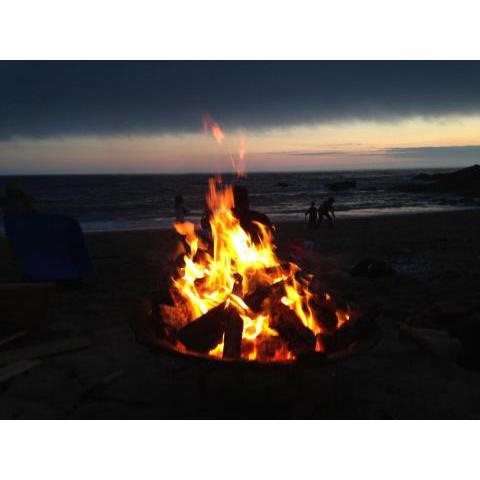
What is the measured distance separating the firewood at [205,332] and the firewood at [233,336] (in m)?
0.06

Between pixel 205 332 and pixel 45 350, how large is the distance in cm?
280

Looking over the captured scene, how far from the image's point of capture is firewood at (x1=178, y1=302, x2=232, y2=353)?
3.78 metres

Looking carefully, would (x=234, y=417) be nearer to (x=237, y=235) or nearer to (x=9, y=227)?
(x=237, y=235)

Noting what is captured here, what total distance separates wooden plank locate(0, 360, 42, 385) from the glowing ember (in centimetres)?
202

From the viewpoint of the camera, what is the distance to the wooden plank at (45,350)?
5438 millimetres

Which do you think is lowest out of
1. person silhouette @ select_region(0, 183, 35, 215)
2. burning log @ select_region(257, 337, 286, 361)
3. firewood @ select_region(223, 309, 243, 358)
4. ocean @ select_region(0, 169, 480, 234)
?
ocean @ select_region(0, 169, 480, 234)

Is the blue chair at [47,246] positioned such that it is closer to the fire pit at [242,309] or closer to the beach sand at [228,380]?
the beach sand at [228,380]

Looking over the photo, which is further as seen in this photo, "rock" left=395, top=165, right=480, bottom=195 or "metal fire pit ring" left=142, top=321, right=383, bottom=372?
"rock" left=395, top=165, right=480, bottom=195

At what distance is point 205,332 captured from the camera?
12.6 ft

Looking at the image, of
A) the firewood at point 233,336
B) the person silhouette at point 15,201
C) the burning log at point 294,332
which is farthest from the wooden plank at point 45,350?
the person silhouette at point 15,201

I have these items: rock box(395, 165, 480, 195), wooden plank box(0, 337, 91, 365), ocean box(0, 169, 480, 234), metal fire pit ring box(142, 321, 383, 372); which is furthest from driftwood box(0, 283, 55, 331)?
rock box(395, 165, 480, 195)

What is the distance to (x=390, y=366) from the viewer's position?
5.26m

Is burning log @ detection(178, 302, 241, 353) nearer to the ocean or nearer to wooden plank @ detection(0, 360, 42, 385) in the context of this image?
wooden plank @ detection(0, 360, 42, 385)
